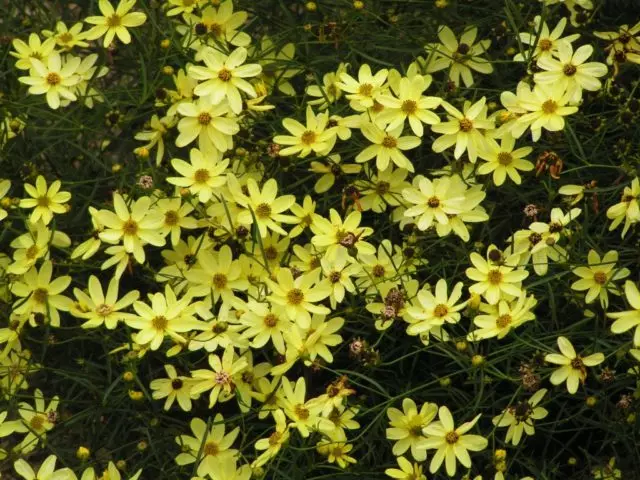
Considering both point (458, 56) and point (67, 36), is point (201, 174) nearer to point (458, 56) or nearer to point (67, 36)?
point (67, 36)

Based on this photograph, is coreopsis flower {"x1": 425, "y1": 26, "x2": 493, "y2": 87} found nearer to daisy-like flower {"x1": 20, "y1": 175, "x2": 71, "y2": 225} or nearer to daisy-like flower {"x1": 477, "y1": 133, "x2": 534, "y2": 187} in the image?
daisy-like flower {"x1": 477, "y1": 133, "x2": 534, "y2": 187}

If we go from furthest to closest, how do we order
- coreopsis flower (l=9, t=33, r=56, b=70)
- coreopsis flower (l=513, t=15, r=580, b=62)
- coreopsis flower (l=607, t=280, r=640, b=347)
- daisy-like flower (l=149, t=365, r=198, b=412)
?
coreopsis flower (l=9, t=33, r=56, b=70) < coreopsis flower (l=513, t=15, r=580, b=62) < daisy-like flower (l=149, t=365, r=198, b=412) < coreopsis flower (l=607, t=280, r=640, b=347)

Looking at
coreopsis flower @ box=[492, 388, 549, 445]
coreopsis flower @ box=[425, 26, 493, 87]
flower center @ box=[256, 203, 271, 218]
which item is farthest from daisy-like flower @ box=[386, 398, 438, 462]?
coreopsis flower @ box=[425, 26, 493, 87]

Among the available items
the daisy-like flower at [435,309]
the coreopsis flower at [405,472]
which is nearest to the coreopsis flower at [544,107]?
the daisy-like flower at [435,309]

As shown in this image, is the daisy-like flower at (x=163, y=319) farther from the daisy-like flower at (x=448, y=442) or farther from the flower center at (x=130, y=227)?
the daisy-like flower at (x=448, y=442)

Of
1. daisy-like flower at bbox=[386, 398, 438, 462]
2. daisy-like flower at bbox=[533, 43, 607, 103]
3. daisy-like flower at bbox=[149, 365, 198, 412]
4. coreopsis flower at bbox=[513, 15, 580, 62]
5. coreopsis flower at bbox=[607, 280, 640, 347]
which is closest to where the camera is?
coreopsis flower at bbox=[607, 280, 640, 347]

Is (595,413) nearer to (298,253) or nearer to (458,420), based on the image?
(458,420)

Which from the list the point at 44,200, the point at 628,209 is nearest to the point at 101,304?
the point at 44,200
